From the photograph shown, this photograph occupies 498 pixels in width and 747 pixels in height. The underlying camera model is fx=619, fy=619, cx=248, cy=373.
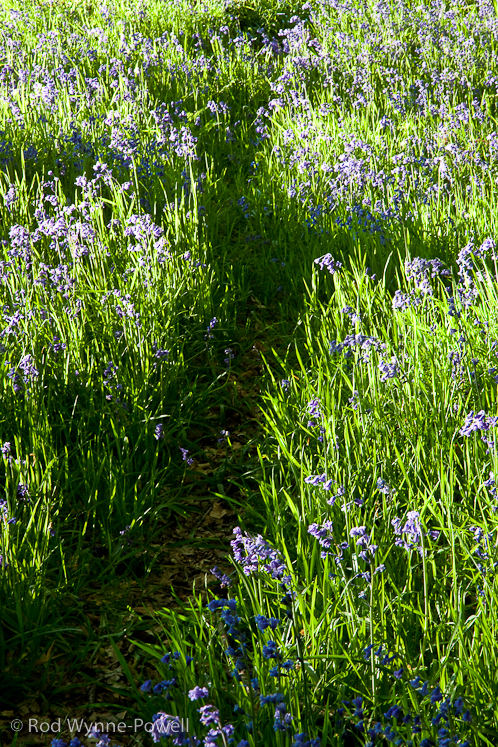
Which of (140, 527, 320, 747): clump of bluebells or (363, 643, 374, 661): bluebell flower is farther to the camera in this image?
(363, 643, 374, 661): bluebell flower

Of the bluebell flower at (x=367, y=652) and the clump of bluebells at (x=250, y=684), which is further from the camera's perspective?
the bluebell flower at (x=367, y=652)

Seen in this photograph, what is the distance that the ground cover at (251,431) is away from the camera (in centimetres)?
163

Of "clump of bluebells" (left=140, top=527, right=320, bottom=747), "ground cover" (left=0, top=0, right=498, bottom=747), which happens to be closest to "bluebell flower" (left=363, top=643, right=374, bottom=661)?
"ground cover" (left=0, top=0, right=498, bottom=747)

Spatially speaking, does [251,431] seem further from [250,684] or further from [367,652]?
[250,684]

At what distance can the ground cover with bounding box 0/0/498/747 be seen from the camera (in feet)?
5.34

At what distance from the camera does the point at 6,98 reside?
549 cm

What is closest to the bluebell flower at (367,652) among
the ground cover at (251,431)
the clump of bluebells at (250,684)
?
the ground cover at (251,431)

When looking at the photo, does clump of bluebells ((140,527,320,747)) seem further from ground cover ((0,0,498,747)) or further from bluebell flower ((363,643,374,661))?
bluebell flower ((363,643,374,661))

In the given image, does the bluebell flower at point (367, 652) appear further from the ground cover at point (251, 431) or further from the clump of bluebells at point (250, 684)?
the clump of bluebells at point (250, 684)

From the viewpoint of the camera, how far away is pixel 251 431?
3.10m

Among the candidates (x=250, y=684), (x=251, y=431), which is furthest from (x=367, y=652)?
(x=251, y=431)

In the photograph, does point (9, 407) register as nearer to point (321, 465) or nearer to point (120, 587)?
point (120, 587)

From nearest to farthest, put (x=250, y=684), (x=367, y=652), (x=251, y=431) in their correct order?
(x=250, y=684) < (x=367, y=652) < (x=251, y=431)

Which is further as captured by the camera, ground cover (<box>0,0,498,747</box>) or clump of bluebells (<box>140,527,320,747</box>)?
ground cover (<box>0,0,498,747</box>)
